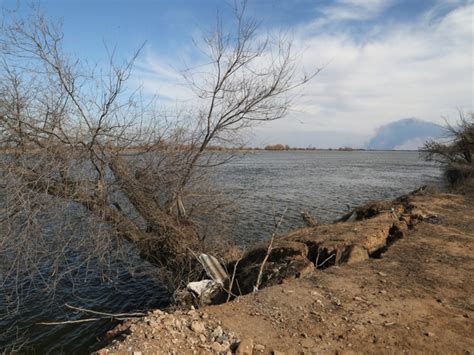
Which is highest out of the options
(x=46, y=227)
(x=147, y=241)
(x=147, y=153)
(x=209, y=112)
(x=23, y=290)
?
(x=209, y=112)

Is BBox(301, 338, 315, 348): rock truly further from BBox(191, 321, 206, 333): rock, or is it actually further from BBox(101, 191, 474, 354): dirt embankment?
BBox(191, 321, 206, 333): rock

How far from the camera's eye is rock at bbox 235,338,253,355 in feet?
12.2

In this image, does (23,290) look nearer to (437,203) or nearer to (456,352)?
(456,352)

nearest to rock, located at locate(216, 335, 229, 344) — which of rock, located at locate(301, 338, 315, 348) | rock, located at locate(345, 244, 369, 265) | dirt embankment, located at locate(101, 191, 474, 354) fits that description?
dirt embankment, located at locate(101, 191, 474, 354)

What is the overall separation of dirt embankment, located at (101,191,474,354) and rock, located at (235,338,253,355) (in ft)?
0.03

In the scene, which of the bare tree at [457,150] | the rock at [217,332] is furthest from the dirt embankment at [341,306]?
the bare tree at [457,150]

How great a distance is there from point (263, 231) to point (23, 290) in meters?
7.27

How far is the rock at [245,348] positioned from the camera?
12.2 ft

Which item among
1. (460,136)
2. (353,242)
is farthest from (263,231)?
(460,136)

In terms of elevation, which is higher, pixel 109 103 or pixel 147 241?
pixel 109 103

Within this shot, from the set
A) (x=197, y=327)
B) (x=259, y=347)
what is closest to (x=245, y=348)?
(x=259, y=347)

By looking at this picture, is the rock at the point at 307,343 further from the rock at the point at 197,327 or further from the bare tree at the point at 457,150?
the bare tree at the point at 457,150

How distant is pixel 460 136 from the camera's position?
27.8 m

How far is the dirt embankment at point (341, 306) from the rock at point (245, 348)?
0.01 metres
